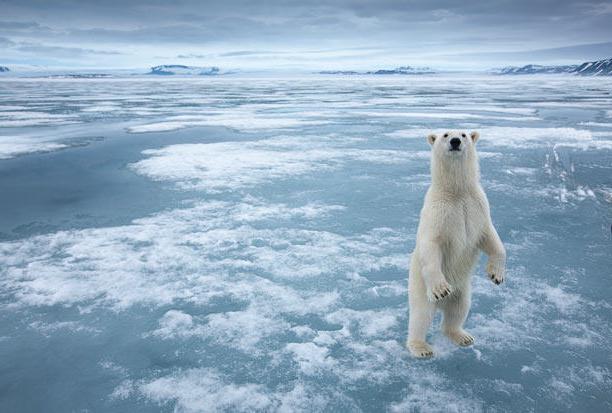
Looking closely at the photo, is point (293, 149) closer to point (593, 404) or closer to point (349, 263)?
point (349, 263)

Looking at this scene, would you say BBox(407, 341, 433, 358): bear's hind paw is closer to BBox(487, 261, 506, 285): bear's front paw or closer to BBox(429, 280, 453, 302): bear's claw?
BBox(429, 280, 453, 302): bear's claw

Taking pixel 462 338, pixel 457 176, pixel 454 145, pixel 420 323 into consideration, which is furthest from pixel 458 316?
pixel 454 145

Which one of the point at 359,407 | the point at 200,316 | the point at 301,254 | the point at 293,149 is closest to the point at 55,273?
the point at 200,316

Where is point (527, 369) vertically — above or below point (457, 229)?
below

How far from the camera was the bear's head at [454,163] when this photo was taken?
2797 millimetres

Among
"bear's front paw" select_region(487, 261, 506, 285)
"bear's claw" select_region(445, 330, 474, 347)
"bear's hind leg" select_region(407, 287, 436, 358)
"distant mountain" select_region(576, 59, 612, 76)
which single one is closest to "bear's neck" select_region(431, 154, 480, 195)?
"bear's front paw" select_region(487, 261, 506, 285)

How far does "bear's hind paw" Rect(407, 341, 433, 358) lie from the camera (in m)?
2.98

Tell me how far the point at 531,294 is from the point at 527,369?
1132mm

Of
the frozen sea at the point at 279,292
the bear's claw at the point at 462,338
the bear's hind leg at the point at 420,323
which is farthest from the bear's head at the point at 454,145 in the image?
the frozen sea at the point at 279,292

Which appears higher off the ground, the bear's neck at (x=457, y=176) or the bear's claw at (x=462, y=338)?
the bear's neck at (x=457, y=176)

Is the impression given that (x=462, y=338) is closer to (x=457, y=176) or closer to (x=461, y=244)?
(x=461, y=244)

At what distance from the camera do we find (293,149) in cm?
1104

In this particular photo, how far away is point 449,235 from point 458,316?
Answer: 68 centimetres

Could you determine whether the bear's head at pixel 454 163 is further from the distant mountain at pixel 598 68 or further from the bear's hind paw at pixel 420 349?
the distant mountain at pixel 598 68
